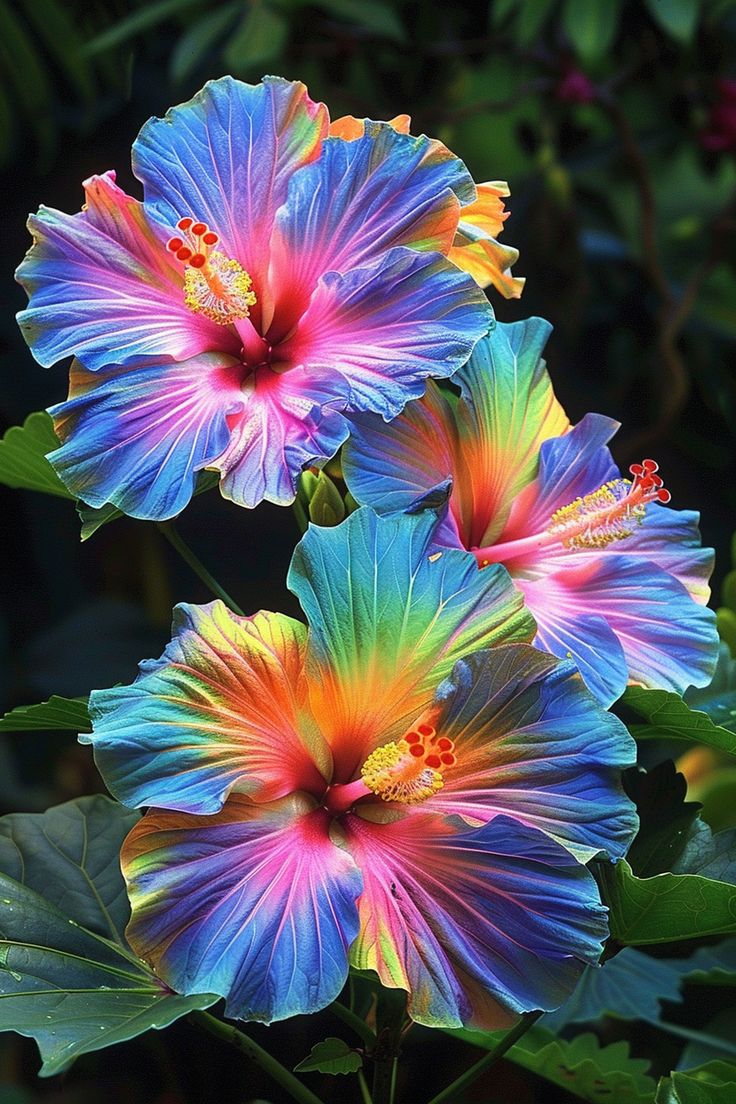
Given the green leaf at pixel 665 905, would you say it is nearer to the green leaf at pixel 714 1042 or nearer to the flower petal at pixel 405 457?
the flower petal at pixel 405 457

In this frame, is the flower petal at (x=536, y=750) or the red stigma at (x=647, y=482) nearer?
the flower petal at (x=536, y=750)

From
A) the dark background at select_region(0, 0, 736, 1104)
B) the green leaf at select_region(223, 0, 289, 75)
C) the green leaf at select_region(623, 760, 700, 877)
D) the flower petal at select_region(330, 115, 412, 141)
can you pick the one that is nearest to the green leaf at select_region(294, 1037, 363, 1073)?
the green leaf at select_region(623, 760, 700, 877)

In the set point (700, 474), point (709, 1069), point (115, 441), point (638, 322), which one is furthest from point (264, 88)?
point (700, 474)

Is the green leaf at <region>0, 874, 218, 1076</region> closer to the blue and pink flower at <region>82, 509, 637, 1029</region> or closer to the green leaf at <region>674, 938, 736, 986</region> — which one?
the blue and pink flower at <region>82, 509, 637, 1029</region>

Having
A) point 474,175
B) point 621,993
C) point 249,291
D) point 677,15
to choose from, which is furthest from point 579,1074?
point 474,175

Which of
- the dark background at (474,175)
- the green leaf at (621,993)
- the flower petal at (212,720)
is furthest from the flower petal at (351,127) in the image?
the dark background at (474,175)

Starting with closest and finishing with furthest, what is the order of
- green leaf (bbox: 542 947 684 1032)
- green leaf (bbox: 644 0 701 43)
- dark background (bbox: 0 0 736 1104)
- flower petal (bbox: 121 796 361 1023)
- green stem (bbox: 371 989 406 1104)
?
flower petal (bbox: 121 796 361 1023) → green stem (bbox: 371 989 406 1104) → green leaf (bbox: 542 947 684 1032) → green leaf (bbox: 644 0 701 43) → dark background (bbox: 0 0 736 1104)
